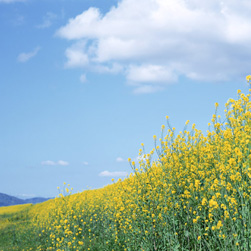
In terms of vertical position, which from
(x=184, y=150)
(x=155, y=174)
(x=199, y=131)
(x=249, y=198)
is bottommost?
(x=249, y=198)

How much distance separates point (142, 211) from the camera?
6430 millimetres

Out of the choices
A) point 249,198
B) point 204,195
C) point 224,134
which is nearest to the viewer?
point 249,198

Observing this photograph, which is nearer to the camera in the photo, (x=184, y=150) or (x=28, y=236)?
(x=184, y=150)

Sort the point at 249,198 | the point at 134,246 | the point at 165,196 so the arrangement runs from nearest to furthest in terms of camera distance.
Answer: the point at 249,198, the point at 165,196, the point at 134,246

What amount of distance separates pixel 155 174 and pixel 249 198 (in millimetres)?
2585

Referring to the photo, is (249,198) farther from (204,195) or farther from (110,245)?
(110,245)

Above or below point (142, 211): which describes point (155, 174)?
above

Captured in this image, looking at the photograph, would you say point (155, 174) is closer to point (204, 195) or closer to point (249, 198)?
point (204, 195)

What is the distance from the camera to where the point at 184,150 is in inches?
277

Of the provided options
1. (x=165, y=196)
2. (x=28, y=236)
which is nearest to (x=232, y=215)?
(x=165, y=196)

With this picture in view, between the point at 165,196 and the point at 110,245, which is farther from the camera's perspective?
the point at 110,245

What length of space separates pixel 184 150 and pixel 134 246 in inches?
89.9

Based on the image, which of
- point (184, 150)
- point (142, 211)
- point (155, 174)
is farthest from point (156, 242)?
point (184, 150)

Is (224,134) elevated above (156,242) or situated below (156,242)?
above
